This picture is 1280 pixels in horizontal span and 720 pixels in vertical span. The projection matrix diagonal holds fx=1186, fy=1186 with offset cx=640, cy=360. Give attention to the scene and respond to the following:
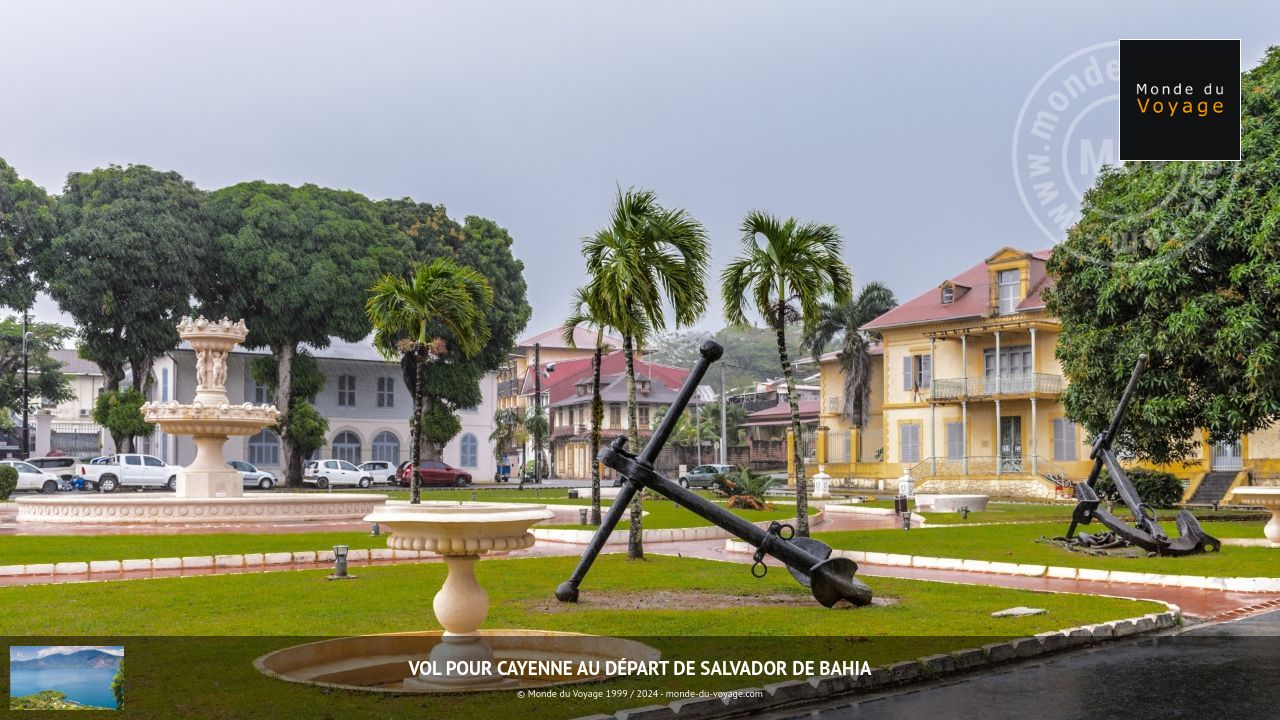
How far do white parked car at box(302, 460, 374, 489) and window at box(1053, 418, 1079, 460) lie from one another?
3040cm

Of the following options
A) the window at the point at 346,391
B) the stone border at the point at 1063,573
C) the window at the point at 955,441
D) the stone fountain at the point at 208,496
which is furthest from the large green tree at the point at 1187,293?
the window at the point at 346,391

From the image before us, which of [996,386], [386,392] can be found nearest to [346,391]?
[386,392]

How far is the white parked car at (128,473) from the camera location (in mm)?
45344

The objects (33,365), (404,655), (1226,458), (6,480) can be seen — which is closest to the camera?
(404,655)

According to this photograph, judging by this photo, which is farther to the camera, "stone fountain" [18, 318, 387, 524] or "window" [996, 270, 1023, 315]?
"window" [996, 270, 1023, 315]

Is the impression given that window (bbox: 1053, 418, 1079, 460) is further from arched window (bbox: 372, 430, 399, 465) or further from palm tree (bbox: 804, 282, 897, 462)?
arched window (bbox: 372, 430, 399, 465)

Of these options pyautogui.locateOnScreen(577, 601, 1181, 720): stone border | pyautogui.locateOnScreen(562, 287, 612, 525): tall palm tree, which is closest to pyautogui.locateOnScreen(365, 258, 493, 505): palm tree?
pyautogui.locateOnScreen(562, 287, 612, 525): tall palm tree

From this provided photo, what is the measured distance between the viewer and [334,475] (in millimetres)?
54062

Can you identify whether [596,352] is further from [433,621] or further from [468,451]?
[468,451]

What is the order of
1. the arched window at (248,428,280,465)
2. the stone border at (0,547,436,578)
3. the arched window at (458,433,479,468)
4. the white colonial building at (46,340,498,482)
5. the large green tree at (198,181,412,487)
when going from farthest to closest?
1. the arched window at (458,433,479,468)
2. the arched window at (248,428,280,465)
3. the white colonial building at (46,340,498,482)
4. the large green tree at (198,181,412,487)
5. the stone border at (0,547,436,578)

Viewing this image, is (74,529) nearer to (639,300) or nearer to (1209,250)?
(639,300)

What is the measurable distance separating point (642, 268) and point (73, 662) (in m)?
12.3

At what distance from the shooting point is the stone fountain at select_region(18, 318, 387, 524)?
2672cm

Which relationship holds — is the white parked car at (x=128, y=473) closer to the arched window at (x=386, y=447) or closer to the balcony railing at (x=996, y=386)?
the arched window at (x=386, y=447)
